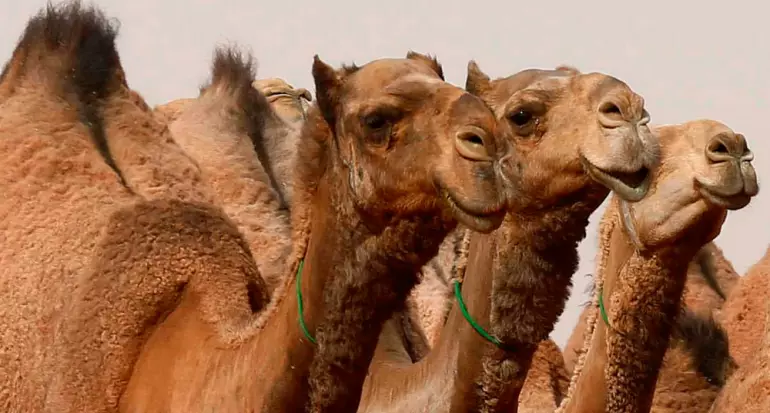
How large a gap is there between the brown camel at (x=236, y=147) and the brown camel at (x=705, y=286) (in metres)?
1.33

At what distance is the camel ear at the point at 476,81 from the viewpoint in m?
5.12

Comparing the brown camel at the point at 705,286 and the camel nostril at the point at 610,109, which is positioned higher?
the brown camel at the point at 705,286

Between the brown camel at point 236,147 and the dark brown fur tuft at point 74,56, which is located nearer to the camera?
the dark brown fur tuft at point 74,56

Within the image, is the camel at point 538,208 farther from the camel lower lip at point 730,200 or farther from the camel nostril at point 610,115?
the camel lower lip at point 730,200

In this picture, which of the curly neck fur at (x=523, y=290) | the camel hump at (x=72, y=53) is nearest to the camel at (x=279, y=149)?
the camel hump at (x=72, y=53)

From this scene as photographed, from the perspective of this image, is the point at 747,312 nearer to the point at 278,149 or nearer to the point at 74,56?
the point at 278,149

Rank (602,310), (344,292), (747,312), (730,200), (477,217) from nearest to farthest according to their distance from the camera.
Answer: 1. (477,217)
2. (344,292)
3. (730,200)
4. (602,310)
5. (747,312)

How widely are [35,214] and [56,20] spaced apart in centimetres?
97

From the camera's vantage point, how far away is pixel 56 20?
6207mm

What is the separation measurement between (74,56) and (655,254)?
7.64 feet

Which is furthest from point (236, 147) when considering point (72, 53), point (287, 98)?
point (287, 98)

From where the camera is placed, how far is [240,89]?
789cm

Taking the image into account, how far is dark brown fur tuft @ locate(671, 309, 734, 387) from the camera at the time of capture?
5969 millimetres

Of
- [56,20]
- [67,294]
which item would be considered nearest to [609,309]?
[67,294]
